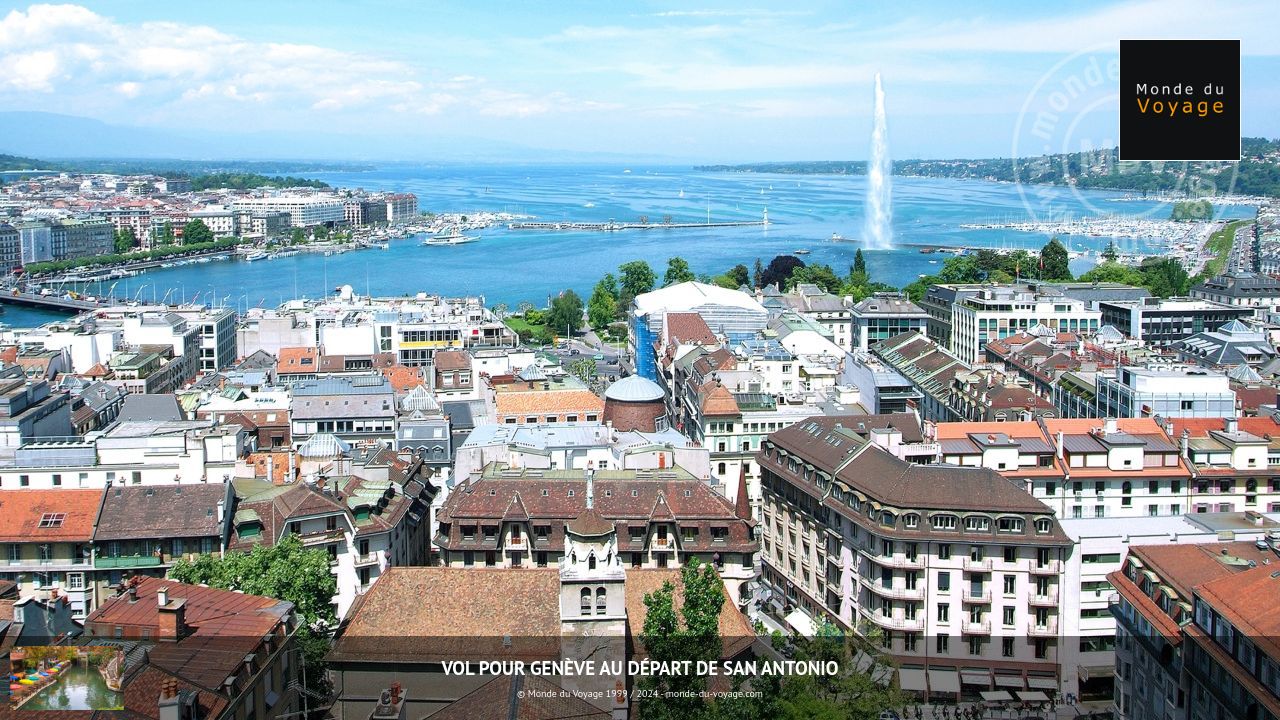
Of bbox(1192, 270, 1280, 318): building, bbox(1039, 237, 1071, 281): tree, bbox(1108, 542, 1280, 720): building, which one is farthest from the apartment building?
bbox(1039, 237, 1071, 281): tree

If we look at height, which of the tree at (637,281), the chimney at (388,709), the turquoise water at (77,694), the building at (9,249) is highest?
the building at (9,249)

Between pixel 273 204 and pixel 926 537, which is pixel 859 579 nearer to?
pixel 926 537

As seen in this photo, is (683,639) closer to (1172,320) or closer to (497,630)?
(497,630)

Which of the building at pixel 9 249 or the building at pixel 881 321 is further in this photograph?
the building at pixel 9 249

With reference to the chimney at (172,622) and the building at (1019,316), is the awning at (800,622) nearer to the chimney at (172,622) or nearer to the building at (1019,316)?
the chimney at (172,622)

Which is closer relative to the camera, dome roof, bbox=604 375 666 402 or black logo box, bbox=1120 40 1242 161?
black logo box, bbox=1120 40 1242 161

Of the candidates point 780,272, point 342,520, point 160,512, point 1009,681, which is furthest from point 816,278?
point 160,512

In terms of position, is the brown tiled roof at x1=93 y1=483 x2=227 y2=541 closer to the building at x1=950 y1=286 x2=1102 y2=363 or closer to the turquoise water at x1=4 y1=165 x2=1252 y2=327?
the building at x1=950 y1=286 x2=1102 y2=363

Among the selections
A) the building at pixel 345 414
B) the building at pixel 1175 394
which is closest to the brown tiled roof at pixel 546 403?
the building at pixel 345 414
